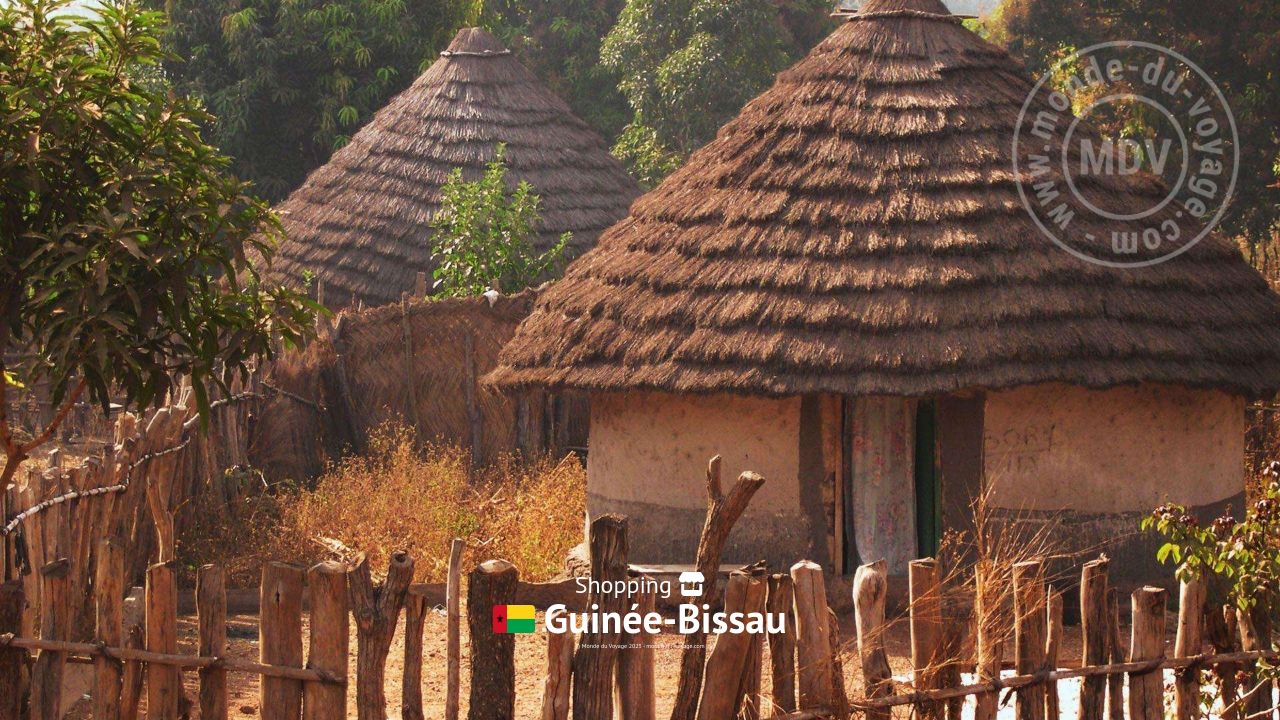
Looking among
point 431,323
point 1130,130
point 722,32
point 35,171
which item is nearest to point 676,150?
point 722,32

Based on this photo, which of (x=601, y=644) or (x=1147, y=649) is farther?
(x=1147, y=649)

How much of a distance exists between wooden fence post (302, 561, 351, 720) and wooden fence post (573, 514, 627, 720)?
2.40 feet

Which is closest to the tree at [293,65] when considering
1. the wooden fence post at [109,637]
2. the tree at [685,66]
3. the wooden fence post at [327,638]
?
the tree at [685,66]

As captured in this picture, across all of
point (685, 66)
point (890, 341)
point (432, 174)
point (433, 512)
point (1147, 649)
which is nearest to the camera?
point (1147, 649)

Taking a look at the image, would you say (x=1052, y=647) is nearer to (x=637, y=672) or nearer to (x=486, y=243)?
(x=637, y=672)

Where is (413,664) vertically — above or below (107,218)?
below

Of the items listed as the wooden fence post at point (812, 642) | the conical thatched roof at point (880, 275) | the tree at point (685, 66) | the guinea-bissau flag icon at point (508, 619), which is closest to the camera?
the guinea-bissau flag icon at point (508, 619)

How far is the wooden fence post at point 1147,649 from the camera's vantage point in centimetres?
555

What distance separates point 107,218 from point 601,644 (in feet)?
6.74

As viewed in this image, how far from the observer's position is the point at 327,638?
5.10 meters

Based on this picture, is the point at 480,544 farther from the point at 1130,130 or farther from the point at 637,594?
the point at 1130,130

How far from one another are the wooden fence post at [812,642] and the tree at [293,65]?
559 inches

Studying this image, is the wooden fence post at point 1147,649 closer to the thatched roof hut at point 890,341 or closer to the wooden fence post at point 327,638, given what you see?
the wooden fence post at point 327,638

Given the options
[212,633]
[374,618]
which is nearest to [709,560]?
[374,618]
